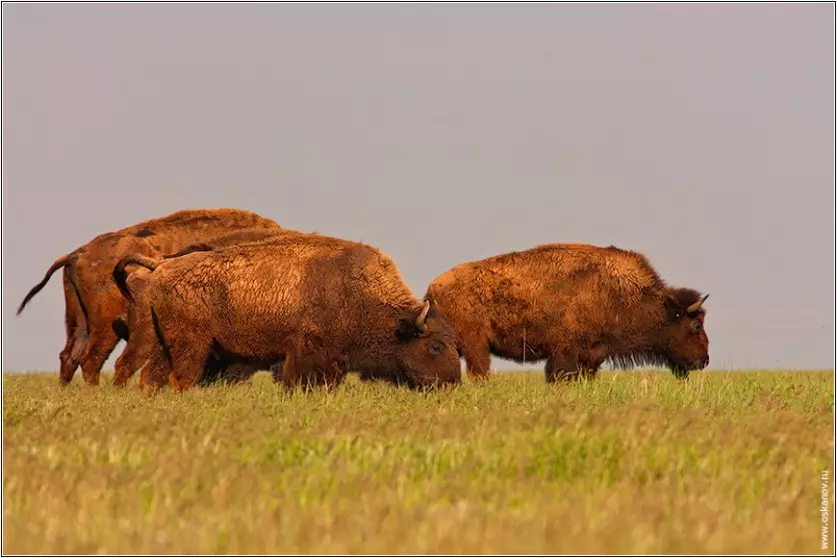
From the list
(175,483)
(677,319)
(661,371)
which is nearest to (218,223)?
(677,319)

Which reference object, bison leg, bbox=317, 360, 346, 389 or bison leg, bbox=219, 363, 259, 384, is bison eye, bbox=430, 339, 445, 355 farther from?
bison leg, bbox=219, 363, 259, 384

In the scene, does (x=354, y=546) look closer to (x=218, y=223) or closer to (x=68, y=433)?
(x=68, y=433)

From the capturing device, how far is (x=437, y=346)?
43.8 ft

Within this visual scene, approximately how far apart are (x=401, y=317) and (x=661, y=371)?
26.7 ft

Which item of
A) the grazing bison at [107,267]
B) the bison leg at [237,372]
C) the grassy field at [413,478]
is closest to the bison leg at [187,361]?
the bison leg at [237,372]

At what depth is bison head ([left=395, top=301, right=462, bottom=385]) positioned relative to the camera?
13.2 m

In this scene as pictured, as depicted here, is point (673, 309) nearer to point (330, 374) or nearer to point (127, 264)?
point (330, 374)

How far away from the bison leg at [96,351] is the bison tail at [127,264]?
235cm

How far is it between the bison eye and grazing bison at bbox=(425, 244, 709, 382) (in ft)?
8.63

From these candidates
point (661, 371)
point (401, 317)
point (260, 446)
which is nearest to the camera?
point (260, 446)

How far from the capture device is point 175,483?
6090 mm

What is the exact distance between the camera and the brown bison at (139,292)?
13.8m

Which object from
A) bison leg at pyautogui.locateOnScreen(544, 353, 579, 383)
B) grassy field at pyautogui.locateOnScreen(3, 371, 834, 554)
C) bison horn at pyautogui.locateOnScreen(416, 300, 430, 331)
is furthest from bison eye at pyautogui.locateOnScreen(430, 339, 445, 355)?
grassy field at pyautogui.locateOnScreen(3, 371, 834, 554)

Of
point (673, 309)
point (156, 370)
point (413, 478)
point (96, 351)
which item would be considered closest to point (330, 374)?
point (156, 370)
